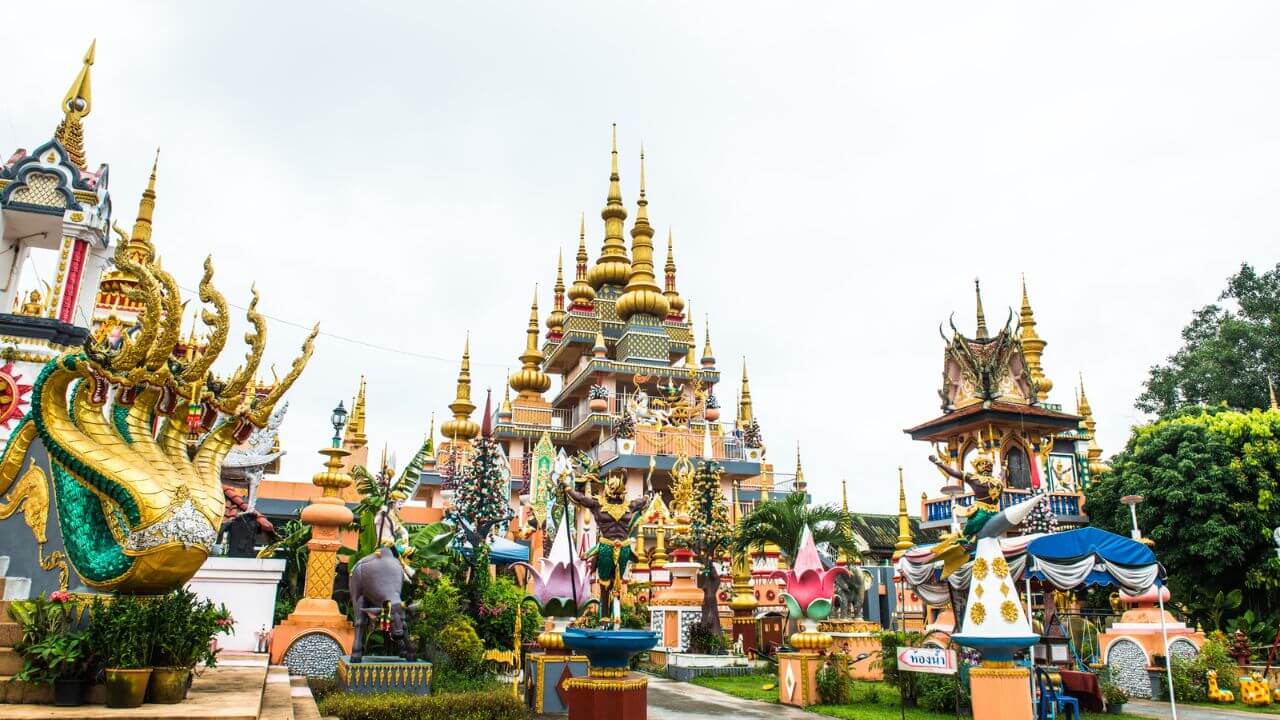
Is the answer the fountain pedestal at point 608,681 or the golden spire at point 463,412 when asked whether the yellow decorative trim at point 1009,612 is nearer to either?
the fountain pedestal at point 608,681

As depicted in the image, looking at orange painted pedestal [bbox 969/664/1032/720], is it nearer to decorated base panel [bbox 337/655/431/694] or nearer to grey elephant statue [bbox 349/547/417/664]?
decorated base panel [bbox 337/655/431/694]

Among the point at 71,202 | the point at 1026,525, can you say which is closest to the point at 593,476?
the point at 1026,525

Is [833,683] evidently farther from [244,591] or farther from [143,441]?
[143,441]

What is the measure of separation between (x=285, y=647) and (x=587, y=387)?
96.5ft

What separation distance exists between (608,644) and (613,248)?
132 feet

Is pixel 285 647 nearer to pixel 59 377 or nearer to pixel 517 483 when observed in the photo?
pixel 59 377

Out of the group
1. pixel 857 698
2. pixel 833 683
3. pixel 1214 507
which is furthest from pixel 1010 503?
pixel 833 683

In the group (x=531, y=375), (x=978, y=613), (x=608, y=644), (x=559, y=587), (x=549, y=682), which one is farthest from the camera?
(x=531, y=375)

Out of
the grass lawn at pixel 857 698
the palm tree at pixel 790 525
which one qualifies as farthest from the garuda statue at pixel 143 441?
the palm tree at pixel 790 525

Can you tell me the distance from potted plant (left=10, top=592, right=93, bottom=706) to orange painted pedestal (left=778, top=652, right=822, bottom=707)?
32.2 ft

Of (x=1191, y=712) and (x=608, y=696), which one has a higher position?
(x=608, y=696)

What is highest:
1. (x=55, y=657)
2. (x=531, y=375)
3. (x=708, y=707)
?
(x=531, y=375)

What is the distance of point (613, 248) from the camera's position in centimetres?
4669

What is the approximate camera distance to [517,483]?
1510 inches
